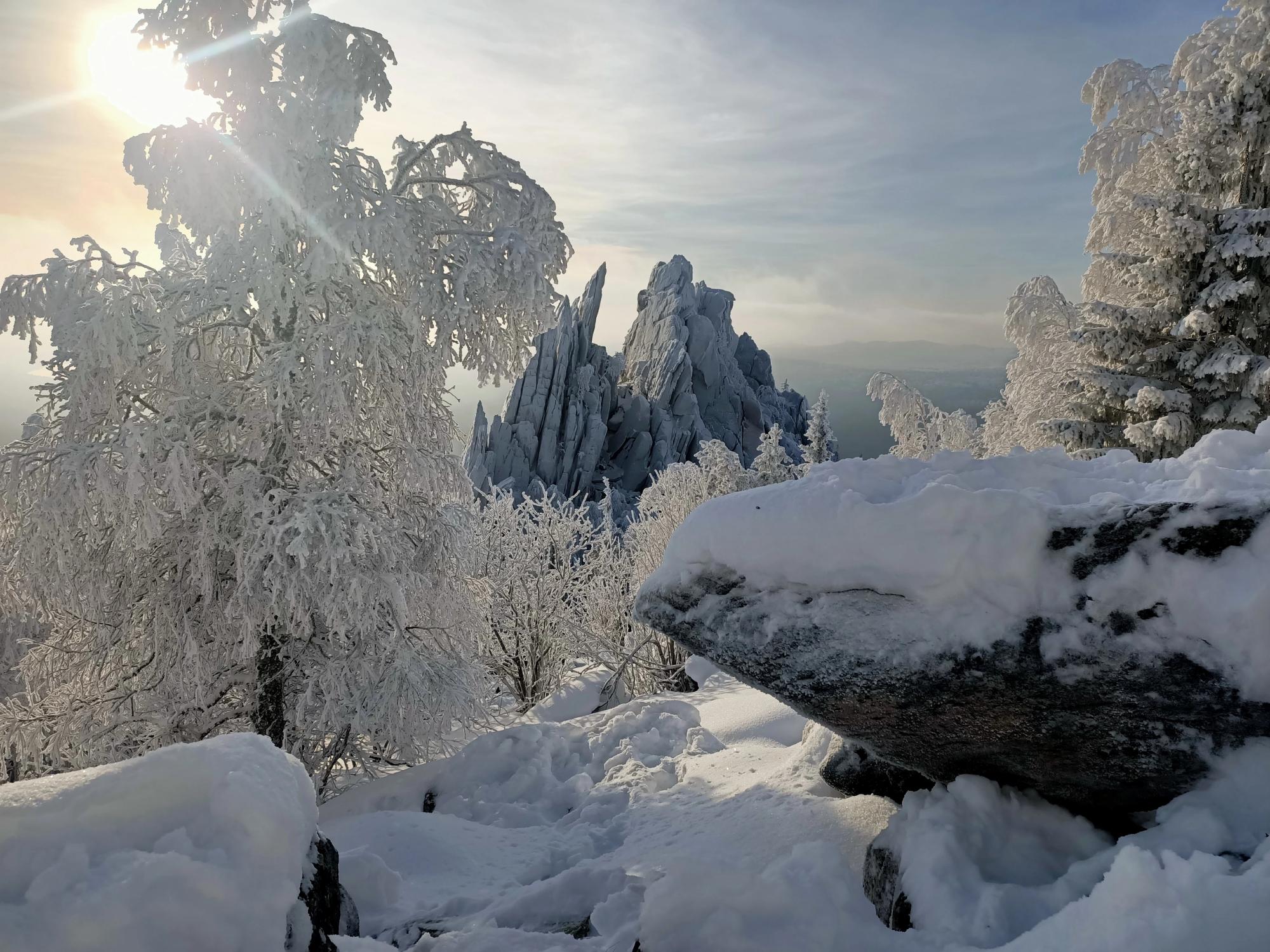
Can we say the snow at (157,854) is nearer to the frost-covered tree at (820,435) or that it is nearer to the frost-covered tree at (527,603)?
the frost-covered tree at (527,603)

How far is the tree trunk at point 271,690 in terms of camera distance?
593 cm

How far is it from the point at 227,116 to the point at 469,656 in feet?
17.2

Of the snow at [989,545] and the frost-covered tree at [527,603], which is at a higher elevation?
the snow at [989,545]

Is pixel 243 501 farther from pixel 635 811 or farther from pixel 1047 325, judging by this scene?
pixel 1047 325

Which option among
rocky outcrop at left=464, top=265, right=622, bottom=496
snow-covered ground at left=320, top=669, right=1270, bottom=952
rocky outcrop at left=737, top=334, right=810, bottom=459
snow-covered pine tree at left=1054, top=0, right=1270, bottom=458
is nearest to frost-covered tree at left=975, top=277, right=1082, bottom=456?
snow-covered pine tree at left=1054, top=0, right=1270, bottom=458

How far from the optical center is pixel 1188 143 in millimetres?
8828

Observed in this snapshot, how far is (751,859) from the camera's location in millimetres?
3342

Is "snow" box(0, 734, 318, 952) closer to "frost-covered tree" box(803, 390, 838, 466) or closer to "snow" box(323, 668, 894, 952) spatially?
"snow" box(323, 668, 894, 952)

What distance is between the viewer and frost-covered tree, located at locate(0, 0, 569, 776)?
509cm

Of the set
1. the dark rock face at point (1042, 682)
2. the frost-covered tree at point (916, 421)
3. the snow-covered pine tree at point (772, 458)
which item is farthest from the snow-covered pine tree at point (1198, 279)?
the snow-covered pine tree at point (772, 458)

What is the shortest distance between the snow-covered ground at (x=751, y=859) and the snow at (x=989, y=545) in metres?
0.54

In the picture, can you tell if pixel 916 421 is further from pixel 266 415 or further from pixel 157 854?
pixel 157 854

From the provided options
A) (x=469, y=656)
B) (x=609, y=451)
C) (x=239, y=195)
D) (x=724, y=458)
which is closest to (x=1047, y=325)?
(x=724, y=458)

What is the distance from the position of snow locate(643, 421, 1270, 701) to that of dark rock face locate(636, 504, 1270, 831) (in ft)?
0.13
